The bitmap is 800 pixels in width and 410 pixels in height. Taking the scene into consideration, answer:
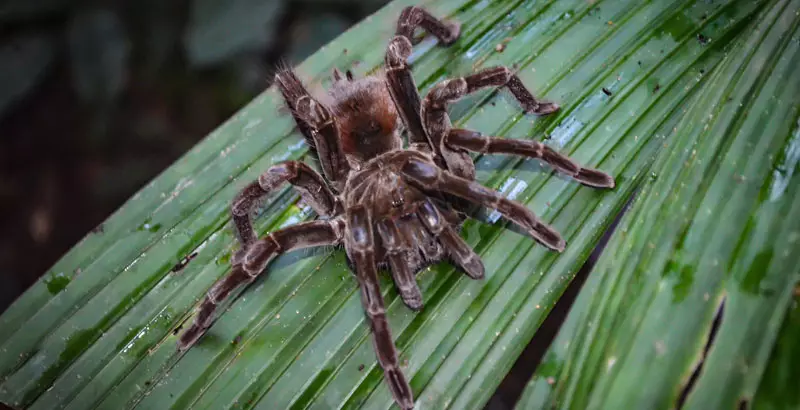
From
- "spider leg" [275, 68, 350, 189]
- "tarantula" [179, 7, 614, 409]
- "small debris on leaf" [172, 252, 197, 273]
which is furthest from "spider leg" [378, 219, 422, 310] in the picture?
"small debris on leaf" [172, 252, 197, 273]

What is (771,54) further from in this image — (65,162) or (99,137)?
(65,162)

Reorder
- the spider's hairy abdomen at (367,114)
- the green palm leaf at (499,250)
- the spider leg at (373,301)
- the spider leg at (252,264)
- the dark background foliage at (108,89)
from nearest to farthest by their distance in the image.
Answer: the green palm leaf at (499,250)
the spider leg at (373,301)
the spider leg at (252,264)
the spider's hairy abdomen at (367,114)
the dark background foliage at (108,89)

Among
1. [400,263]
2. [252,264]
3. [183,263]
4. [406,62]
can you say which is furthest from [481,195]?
[183,263]

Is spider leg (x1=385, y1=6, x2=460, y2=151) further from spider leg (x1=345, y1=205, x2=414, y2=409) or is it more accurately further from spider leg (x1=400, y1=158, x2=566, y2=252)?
spider leg (x1=345, y1=205, x2=414, y2=409)

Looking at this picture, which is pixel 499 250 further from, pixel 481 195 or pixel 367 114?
pixel 367 114

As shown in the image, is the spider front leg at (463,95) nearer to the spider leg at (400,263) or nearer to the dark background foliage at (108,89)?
the spider leg at (400,263)

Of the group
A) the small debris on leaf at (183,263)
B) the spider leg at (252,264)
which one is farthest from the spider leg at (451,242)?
the small debris on leaf at (183,263)

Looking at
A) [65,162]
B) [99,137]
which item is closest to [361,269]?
[99,137]
